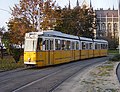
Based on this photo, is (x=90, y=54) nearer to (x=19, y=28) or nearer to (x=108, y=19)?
(x=19, y=28)

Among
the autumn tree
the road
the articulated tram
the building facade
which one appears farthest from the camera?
the building facade

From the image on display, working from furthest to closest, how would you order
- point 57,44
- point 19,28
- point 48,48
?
point 19,28, point 57,44, point 48,48

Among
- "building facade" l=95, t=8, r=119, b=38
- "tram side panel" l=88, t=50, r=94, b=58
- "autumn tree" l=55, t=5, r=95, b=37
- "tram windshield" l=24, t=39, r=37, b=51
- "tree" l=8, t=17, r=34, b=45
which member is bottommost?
"tram side panel" l=88, t=50, r=94, b=58

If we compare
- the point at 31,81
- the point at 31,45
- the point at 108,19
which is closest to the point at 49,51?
the point at 31,45

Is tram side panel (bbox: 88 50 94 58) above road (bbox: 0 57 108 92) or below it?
above

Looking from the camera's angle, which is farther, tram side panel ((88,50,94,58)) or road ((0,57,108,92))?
tram side panel ((88,50,94,58))

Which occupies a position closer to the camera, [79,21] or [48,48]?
[48,48]

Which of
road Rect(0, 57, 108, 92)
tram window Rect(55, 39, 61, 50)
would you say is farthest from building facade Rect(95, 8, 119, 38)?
road Rect(0, 57, 108, 92)

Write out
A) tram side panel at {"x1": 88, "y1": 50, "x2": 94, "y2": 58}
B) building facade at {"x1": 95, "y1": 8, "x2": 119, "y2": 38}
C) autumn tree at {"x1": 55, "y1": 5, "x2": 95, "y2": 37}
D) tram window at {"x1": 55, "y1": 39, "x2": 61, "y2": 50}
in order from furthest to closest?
building facade at {"x1": 95, "y1": 8, "x2": 119, "y2": 38} < autumn tree at {"x1": 55, "y1": 5, "x2": 95, "y2": 37} < tram side panel at {"x1": 88, "y1": 50, "x2": 94, "y2": 58} < tram window at {"x1": 55, "y1": 39, "x2": 61, "y2": 50}

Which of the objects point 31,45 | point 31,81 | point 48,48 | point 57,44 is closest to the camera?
point 31,81

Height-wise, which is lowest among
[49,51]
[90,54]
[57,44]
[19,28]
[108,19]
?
[90,54]

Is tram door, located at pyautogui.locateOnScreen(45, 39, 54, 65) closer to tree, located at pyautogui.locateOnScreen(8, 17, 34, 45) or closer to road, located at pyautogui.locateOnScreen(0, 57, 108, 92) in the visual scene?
road, located at pyautogui.locateOnScreen(0, 57, 108, 92)

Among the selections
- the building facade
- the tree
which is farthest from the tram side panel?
the building facade

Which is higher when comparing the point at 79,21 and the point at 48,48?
the point at 79,21
